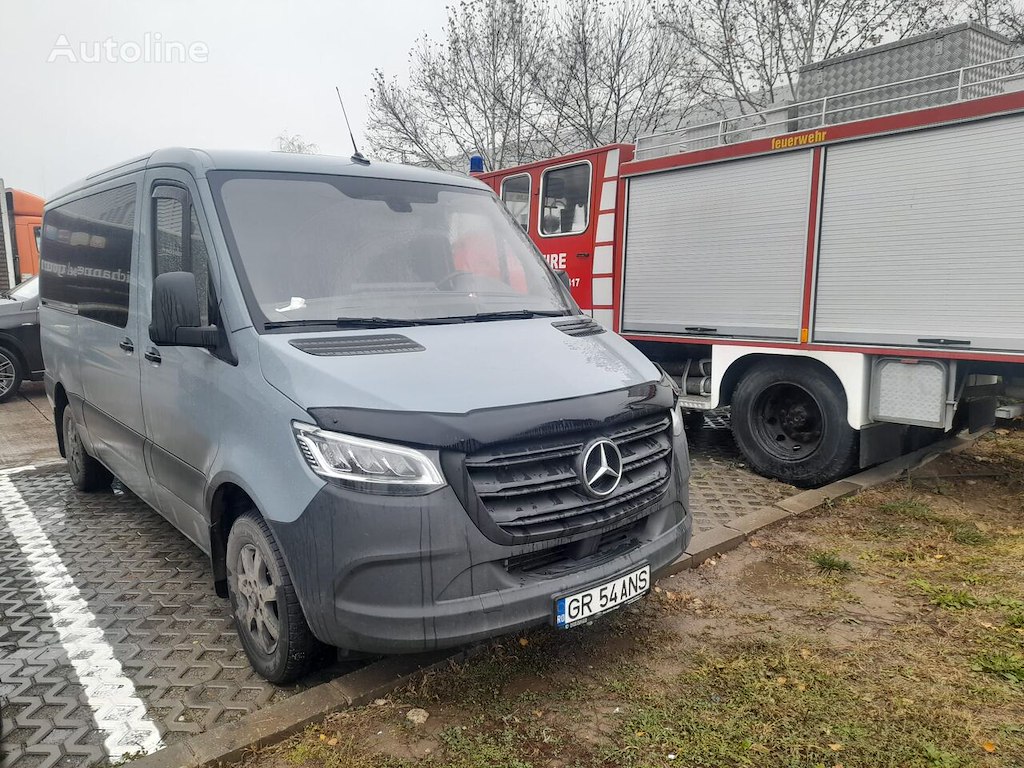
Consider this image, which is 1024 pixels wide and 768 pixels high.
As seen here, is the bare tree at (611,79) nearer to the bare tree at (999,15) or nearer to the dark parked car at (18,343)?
the bare tree at (999,15)

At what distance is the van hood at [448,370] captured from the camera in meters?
2.55

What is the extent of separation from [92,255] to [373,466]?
10.5 feet

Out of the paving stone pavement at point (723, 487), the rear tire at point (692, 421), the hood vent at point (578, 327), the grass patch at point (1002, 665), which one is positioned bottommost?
the paving stone pavement at point (723, 487)

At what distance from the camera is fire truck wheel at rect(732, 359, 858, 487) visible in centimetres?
564

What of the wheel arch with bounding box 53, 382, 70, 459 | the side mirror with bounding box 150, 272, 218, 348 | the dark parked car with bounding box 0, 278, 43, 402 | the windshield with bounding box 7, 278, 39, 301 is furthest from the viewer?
the windshield with bounding box 7, 278, 39, 301

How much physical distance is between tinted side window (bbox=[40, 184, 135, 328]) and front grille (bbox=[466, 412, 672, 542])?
2.58 m

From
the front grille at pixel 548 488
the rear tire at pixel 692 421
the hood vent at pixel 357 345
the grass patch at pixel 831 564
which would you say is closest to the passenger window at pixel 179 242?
the hood vent at pixel 357 345

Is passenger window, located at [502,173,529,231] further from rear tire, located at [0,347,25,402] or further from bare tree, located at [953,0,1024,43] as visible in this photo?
bare tree, located at [953,0,1024,43]

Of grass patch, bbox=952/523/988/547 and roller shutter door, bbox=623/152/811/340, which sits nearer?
grass patch, bbox=952/523/988/547

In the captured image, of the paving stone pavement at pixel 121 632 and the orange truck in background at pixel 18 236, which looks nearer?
the paving stone pavement at pixel 121 632

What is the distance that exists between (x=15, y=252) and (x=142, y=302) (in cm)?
1256

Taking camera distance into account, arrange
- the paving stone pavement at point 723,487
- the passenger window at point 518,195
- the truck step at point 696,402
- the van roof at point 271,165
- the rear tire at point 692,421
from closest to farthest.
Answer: the van roof at point 271,165 → the paving stone pavement at point 723,487 → the truck step at point 696,402 → the rear tire at point 692,421 → the passenger window at point 518,195

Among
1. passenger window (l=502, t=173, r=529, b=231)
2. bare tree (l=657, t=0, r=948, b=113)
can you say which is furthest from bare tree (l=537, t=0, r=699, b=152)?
passenger window (l=502, t=173, r=529, b=231)

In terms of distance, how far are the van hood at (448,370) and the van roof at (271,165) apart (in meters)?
0.98
